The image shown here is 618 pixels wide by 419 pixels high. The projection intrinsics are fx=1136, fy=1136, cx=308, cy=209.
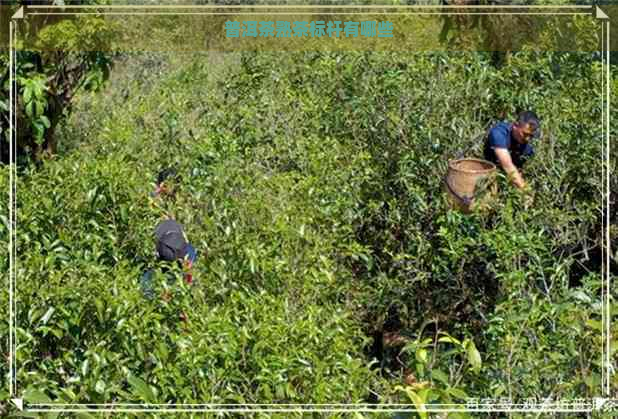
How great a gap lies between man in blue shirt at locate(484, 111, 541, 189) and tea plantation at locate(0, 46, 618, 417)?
0.09 meters

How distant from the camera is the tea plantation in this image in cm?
318

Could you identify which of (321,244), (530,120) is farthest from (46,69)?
(321,244)

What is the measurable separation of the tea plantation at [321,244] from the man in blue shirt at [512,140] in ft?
0.31

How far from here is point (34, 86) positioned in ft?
22.3

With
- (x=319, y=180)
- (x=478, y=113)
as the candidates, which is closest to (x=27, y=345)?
(x=319, y=180)

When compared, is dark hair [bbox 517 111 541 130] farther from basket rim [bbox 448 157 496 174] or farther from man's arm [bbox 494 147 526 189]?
basket rim [bbox 448 157 496 174]

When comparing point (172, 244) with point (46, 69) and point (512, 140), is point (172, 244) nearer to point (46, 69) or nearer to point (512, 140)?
point (512, 140)

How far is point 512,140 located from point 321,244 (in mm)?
1844

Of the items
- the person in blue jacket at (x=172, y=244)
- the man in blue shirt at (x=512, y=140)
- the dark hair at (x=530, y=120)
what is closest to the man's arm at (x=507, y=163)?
the man in blue shirt at (x=512, y=140)

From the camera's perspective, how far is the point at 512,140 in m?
5.82

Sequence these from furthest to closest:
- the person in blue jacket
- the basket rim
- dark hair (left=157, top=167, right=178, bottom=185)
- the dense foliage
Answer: the dense foliage, dark hair (left=157, top=167, right=178, bottom=185), the basket rim, the person in blue jacket

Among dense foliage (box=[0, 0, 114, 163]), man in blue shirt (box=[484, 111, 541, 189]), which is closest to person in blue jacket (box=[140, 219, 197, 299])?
man in blue shirt (box=[484, 111, 541, 189])

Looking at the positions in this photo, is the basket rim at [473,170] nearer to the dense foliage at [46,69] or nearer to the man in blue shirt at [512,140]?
the man in blue shirt at [512,140]

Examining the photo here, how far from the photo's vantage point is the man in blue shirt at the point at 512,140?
5.72 m
